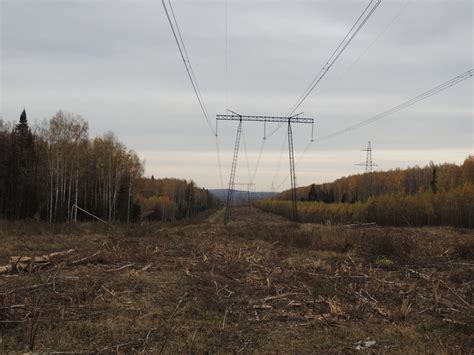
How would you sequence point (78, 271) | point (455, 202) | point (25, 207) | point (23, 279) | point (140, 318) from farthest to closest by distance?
point (25, 207), point (455, 202), point (78, 271), point (23, 279), point (140, 318)

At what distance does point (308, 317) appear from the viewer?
8.87m

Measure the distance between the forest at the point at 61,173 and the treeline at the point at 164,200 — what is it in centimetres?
1156

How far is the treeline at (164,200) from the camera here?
284 ft

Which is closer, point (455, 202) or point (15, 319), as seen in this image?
point (15, 319)

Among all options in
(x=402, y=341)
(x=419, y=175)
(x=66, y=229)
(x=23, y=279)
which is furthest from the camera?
(x=419, y=175)

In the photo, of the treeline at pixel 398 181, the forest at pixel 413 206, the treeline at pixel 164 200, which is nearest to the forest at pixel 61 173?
the treeline at pixel 164 200

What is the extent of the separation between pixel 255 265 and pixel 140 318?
707cm

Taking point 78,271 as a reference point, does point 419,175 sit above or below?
above

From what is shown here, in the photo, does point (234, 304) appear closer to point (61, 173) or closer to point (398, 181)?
point (61, 173)

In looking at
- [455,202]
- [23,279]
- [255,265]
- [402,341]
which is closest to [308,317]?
[402,341]

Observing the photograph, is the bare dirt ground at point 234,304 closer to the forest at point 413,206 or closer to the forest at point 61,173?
the forest at point 413,206

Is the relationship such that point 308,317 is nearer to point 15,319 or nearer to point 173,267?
point 15,319

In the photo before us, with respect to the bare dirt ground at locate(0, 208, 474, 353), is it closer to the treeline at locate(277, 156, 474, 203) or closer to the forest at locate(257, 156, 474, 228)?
the forest at locate(257, 156, 474, 228)

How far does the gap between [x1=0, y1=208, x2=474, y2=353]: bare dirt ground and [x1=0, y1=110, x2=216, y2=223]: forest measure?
32643 millimetres
